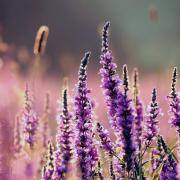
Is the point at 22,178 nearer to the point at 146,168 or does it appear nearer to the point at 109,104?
the point at 109,104

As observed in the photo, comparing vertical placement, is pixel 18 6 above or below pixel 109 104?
→ above

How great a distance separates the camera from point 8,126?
10.8 feet

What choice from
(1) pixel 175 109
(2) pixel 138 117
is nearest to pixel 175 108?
(1) pixel 175 109

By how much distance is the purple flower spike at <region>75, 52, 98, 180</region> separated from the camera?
4082 millimetres

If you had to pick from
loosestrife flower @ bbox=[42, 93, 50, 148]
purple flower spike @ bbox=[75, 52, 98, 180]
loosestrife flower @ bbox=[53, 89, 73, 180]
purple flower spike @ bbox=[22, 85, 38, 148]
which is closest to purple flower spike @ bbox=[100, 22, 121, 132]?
purple flower spike @ bbox=[75, 52, 98, 180]

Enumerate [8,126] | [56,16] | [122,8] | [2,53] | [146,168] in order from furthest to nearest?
[56,16] < [122,8] < [2,53] < [146,168] < [8,126]

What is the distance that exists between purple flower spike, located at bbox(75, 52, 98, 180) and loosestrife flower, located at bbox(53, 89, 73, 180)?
0.24 ft

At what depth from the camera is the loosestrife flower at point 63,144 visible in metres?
4.08

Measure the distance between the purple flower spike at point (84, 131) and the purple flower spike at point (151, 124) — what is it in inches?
16.7

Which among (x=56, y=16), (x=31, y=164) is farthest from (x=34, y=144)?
(x=56, y=16)

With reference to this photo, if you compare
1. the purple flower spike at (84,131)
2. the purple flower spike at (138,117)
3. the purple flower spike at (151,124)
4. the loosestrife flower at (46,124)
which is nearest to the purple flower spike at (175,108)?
the purple flower spike at (151,124)

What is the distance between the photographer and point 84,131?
4195 mm

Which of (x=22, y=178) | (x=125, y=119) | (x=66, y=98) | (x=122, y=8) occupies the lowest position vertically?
(x=22, y=178)

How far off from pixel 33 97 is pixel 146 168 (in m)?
1.08
